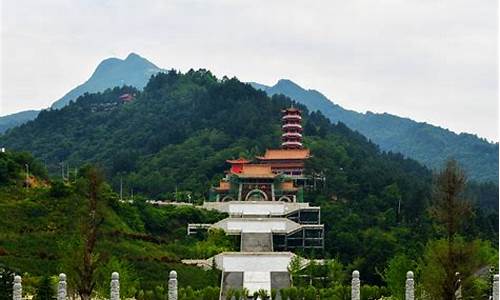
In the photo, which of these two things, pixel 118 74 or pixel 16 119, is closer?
pixel 16 119

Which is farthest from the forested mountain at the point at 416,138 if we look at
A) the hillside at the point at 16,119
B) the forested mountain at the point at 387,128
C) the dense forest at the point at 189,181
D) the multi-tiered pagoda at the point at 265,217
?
the hillside at the point at 16,119

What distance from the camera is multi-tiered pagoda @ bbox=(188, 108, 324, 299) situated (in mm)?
25438

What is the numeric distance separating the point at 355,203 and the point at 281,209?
2855 mm

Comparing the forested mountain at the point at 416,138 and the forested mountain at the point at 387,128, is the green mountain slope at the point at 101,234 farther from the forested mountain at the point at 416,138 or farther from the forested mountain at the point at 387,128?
the forested mountain at the point at 416,138

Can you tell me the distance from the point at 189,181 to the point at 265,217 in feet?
24.7

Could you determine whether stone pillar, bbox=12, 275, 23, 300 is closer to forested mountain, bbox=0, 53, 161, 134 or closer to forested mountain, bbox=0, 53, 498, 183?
forested mountain, bbox=0, 53, 498, 183

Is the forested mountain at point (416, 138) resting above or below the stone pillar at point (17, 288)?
above

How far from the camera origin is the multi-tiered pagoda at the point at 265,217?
25.4 meters

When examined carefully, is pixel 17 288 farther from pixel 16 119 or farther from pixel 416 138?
pixel 16 119

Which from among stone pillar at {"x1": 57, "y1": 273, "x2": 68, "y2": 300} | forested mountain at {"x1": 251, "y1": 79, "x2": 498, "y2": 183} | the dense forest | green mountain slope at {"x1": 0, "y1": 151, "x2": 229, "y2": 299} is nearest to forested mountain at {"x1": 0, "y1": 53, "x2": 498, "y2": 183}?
forested mountain at {"x1": 251, "y1": 79, "x2": 498, "y2": 183}

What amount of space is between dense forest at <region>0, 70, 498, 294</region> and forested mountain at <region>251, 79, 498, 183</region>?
41.0 ft

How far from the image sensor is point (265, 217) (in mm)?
32250

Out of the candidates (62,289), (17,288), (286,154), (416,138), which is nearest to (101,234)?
(62,289)

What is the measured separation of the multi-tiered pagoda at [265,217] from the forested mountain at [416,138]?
17.0 metres
